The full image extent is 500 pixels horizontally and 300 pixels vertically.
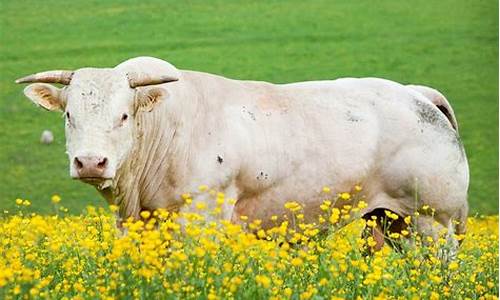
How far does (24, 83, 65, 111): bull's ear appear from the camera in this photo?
8578 mm

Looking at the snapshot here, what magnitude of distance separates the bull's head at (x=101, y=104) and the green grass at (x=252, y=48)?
314 centimetres

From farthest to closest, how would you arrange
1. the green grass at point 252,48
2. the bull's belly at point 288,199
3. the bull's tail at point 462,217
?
the green grass at point 252,48 < the bull's tail at point 462,217 < the bull's belly at point 288,199

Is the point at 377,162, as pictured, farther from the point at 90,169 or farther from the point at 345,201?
the point at 90,169

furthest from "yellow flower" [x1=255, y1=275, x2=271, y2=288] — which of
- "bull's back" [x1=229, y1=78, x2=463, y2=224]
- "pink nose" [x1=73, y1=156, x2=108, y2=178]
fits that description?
"bull's back" [x1=229, y1=78, x2=463, y2=224]

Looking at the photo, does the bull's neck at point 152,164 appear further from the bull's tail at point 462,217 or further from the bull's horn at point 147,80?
the bull's tail at point 462,217

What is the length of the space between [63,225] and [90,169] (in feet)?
2.05

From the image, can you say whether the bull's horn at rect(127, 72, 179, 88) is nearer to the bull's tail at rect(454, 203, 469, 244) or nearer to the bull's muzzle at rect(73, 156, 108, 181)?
the bull's muzzle at rect(73, 156, 108, 181)

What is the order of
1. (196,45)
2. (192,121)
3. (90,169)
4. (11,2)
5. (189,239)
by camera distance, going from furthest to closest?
(196,45) < (11,2) < (192,121) < (90,169) < (189,239)

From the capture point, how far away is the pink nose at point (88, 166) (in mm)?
7699

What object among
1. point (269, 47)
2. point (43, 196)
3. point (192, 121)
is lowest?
point (43, 196)

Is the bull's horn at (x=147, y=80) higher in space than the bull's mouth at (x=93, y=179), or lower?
higher

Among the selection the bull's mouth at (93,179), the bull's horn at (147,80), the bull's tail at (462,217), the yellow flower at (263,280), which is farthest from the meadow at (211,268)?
the bull's tail at (462,217)

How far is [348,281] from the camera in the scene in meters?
6.90

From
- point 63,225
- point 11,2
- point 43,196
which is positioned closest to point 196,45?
point 11,2
